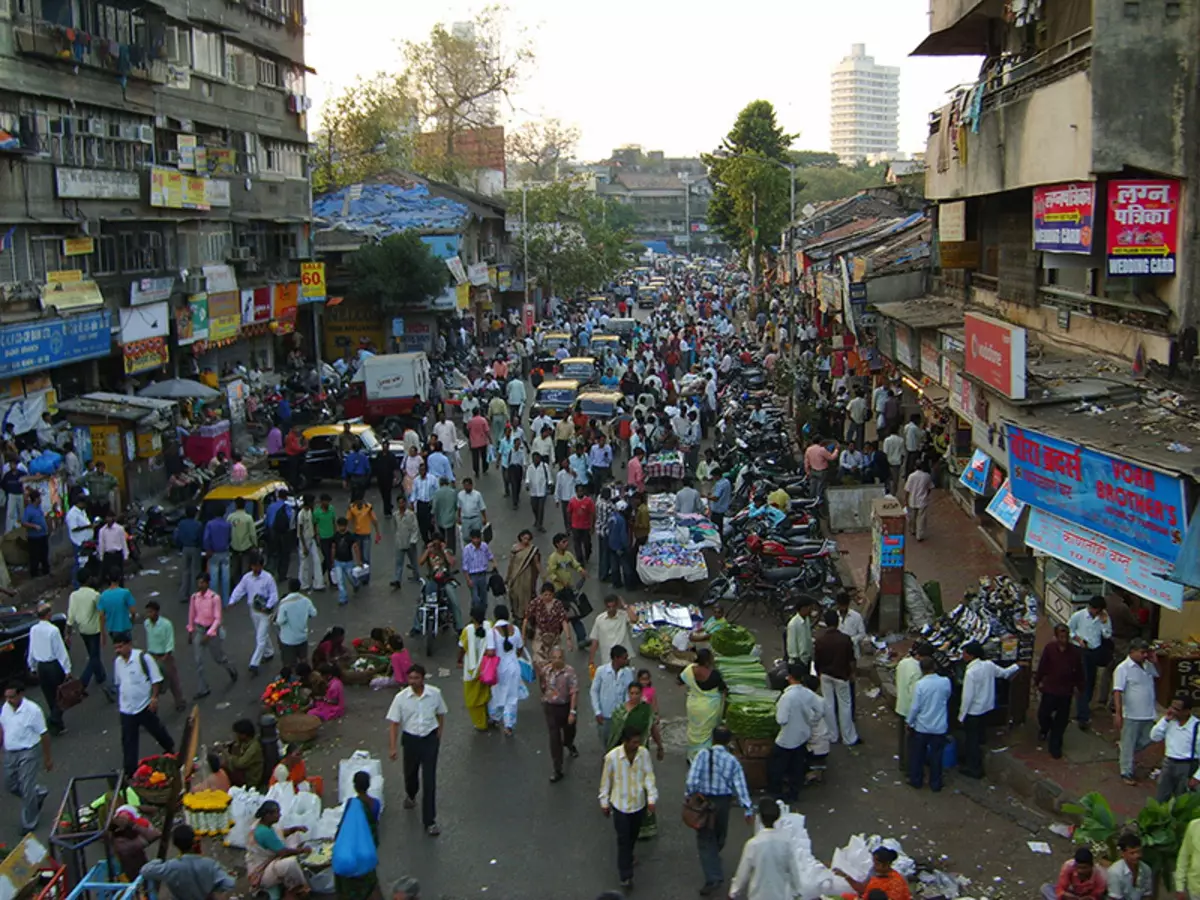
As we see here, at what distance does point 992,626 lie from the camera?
11945 millimetres

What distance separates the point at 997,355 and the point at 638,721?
6.50m

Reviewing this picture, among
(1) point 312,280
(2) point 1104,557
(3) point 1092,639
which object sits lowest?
(3) point 1092,639

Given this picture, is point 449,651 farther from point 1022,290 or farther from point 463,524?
point 1022,290

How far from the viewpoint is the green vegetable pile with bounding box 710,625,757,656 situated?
1291 centimetres

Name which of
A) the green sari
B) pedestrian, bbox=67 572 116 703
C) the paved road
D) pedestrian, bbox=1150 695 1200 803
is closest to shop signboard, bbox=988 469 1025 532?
the paved road

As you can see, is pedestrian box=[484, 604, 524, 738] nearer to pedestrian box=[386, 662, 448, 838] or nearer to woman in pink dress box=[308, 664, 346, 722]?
pedestrian box=[386, 662, 448, 838]

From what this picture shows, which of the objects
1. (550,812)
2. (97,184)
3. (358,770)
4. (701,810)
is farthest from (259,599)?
(97,184)

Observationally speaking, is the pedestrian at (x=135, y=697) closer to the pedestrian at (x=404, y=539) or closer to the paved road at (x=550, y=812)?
the paved road at (x=550, y=812)

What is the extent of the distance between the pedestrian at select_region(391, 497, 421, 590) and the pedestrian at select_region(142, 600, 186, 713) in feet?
14.9

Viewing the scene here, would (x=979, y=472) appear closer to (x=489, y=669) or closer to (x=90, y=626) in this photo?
(x=489, y=669)

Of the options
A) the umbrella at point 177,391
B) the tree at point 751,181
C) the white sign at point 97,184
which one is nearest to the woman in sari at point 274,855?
the umbrella at point 177,391

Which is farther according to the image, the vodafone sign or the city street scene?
the vodafone sign

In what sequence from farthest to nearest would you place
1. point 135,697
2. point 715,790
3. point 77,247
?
point 77,247
point 135,697
point 715,790

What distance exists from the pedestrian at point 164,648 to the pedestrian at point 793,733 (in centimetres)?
619
